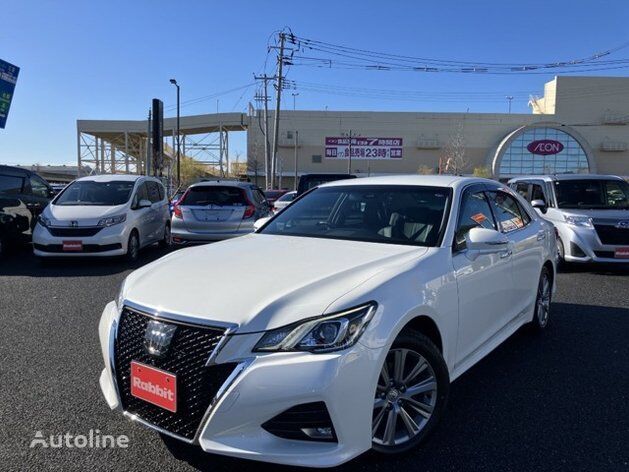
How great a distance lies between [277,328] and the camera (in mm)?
2324

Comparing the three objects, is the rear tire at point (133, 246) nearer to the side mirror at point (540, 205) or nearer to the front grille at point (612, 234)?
the side mirror at point (540, 205)

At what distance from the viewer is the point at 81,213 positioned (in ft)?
29.8

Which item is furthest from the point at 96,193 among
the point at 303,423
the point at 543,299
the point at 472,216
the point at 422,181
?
the point at 303,423

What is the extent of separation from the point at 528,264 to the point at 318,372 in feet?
10.1

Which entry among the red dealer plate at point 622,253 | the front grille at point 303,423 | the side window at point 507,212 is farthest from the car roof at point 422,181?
the red dealer plate at point 622,253

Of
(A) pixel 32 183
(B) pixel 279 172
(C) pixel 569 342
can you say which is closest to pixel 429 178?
(C) pixel 569 342

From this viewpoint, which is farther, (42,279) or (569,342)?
(42,279)

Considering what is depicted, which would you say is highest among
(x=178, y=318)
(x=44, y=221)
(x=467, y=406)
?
(x=178, y=318)

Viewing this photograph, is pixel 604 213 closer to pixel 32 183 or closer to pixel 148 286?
pixel 148 286

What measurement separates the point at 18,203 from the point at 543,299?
32.3ft

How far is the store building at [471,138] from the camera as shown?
61.2 metres

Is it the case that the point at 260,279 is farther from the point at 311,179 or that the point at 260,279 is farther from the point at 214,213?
the point at 311,179

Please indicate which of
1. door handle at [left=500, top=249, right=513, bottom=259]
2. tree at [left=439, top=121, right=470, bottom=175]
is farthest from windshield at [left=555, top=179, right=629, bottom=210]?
tree at [left=439, top=121, right=470, bottom=175]

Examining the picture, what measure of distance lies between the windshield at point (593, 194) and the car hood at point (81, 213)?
8.42 metres
